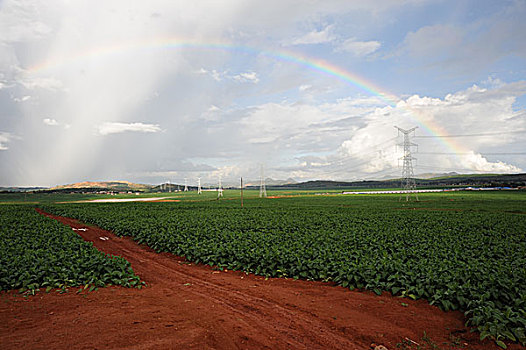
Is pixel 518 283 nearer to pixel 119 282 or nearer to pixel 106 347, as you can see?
pixel 106 347

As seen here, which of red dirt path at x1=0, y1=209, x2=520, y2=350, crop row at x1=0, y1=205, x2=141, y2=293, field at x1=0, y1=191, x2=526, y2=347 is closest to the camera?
red dirt path at x1=0, y1=209, x2=520, y2=350

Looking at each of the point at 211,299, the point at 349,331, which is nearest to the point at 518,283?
the point at 349,331

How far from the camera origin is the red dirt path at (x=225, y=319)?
7.53 metres

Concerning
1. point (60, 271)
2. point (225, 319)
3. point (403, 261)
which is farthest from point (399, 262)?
point (60, 271)

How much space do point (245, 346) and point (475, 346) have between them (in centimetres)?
537

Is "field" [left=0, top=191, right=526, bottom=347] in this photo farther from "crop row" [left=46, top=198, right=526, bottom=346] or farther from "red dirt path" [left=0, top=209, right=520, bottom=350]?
"red dirt path" [left=0, top=209, right=520, bottom=350]

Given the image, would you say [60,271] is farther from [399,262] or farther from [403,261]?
[403,261]

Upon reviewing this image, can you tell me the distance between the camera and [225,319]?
28.8ft

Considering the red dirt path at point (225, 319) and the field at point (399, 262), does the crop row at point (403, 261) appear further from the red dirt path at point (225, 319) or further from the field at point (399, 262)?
the red dirt path at point (225, 319)

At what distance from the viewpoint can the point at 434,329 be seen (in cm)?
847

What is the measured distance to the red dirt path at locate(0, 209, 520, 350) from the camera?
24.7ft

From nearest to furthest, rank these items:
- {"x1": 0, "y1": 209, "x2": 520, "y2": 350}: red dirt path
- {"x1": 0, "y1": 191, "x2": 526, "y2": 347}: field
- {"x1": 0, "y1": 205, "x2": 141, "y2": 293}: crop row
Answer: {"x1": 0, "y1": 209, "x2": 520, "y2": 350}: red dirt path, {"x1": 0, "y1": 191, "x2": 526, "y2": 347}: field, {"x1": 0, "y1": 205, "x2": 141, "y2": 293}: crop row

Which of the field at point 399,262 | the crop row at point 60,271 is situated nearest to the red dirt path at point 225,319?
the field at point 399,262

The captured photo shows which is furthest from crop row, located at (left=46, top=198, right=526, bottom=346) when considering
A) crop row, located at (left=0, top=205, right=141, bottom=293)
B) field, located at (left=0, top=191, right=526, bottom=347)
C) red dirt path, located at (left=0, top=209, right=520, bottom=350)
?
crop row, located at (left=0, top=205, right=141, bottom=293)
